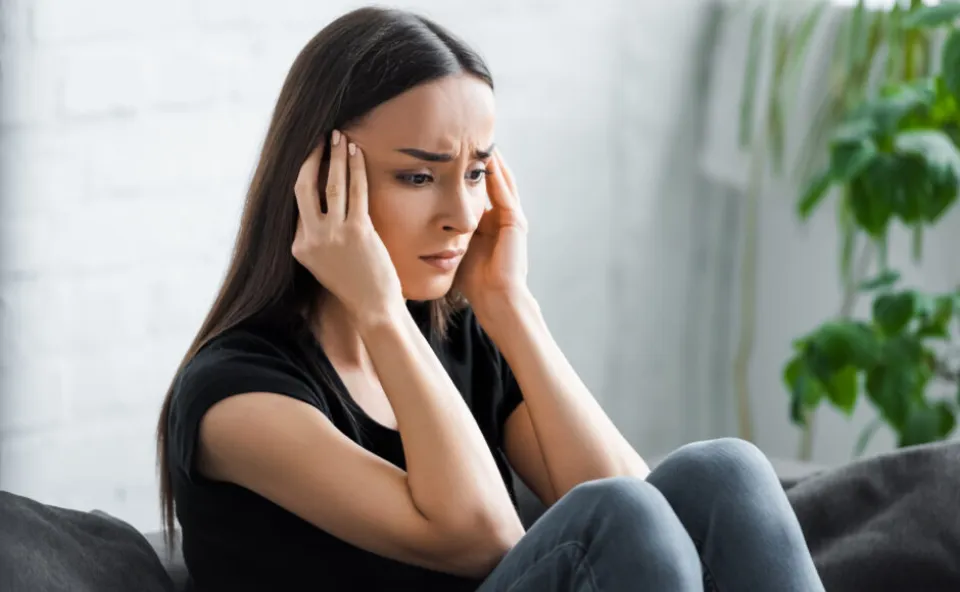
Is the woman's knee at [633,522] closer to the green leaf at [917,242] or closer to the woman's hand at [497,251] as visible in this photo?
the woman's hand at [497,251]

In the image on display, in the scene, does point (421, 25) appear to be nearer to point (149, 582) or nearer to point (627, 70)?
point (149, 582)

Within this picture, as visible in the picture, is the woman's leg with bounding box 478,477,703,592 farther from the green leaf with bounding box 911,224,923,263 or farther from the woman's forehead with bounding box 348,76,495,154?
the green leaf with bounding box 911,224,923,263

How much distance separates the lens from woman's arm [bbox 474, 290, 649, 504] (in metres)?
1.46

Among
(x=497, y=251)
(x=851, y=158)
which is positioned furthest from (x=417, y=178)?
(x=851, y=158)

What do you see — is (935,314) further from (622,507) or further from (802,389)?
(622,507)

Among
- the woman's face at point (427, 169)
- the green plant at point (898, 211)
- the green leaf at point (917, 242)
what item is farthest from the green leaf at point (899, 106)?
the woman's face at point (427, 169)

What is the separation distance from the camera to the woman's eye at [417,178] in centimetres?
135

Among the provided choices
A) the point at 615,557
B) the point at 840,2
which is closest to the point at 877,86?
the point at 840,2

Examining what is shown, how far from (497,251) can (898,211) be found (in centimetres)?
72

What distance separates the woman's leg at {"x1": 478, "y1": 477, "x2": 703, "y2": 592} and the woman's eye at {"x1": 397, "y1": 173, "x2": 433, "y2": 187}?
348 millimetres

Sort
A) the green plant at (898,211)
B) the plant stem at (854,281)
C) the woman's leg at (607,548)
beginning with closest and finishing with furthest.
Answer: the woman's leg at (607,548), the green plant at (898,211), the plant stem at (854,281)

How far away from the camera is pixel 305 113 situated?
53.2 inches

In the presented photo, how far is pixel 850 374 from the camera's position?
2.10m

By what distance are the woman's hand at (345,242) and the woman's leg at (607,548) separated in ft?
0.90
